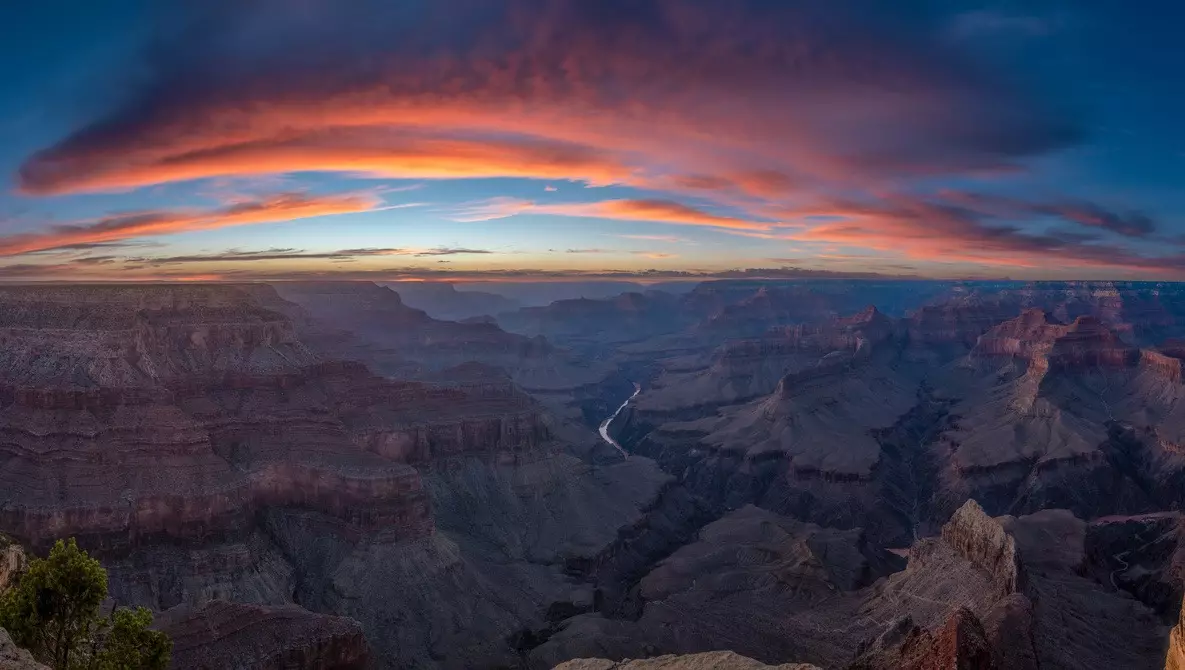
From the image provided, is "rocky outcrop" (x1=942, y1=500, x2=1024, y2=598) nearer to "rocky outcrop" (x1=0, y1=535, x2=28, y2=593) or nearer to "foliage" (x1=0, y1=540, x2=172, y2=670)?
"foliage" (x1=0, y1=540, x2=172, y2=670)

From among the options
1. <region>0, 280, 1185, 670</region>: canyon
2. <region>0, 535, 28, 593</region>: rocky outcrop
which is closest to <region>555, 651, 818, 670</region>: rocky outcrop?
<region>0, 280, 1185, 670</region>: canyon

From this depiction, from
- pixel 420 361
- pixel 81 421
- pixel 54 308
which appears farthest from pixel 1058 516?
pixel 420 361

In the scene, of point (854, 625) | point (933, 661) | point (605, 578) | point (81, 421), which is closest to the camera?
point (933, 661)

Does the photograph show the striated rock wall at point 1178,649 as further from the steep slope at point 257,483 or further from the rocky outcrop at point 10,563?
the steep slope at point 257,483

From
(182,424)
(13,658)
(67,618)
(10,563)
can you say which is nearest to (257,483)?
(182,424)

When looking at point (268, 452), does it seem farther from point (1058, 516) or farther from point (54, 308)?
point (1058, 516)

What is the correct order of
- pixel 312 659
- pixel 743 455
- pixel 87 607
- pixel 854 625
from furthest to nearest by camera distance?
pixel 743 455 → pixel 854 625 → pixel 312 659 → pixel 87 607
